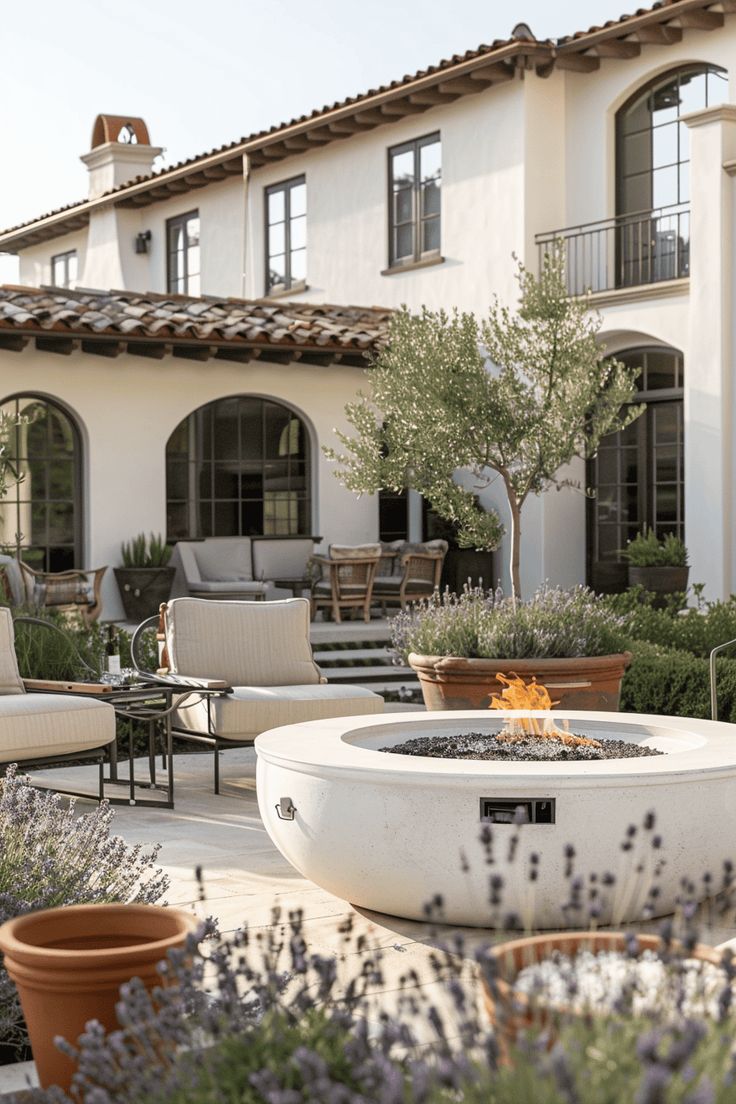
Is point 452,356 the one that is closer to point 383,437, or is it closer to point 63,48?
point 383,437

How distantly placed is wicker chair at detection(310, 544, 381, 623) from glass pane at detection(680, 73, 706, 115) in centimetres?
607

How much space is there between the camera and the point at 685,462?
50.5ft

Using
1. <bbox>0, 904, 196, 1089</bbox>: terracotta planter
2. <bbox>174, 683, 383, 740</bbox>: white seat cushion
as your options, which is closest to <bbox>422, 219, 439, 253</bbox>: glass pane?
<bbox>174, 683, 383, 740</bbox>: white seat cushion

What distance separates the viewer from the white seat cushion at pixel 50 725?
727 centimetres

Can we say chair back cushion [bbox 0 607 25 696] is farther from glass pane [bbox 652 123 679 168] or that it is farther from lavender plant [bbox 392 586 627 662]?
glass pane [bbox 652 123 679 168]

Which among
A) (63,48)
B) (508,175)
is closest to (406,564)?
(508,175)

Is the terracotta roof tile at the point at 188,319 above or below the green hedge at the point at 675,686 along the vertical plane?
above

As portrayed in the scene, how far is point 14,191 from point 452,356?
15183mm

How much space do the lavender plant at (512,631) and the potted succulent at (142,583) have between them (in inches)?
251

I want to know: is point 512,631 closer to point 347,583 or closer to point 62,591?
point 347,583

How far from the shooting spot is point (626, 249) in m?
16.6

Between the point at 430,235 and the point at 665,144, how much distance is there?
3327mm

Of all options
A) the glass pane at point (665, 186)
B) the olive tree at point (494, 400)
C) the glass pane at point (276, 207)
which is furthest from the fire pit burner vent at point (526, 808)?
the glass pane at point (276, 207)

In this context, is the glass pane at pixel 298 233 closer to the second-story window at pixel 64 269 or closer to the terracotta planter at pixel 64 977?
the second-story window at pixel 64 269
